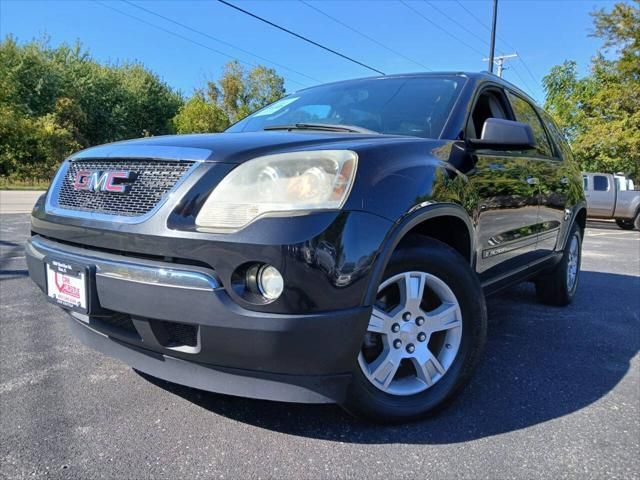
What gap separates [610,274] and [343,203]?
19.1ft

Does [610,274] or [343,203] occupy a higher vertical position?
[343,203]

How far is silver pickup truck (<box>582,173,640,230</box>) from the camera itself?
14906 mm

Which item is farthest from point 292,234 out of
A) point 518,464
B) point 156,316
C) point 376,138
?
point 518,464

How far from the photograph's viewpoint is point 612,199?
49.1ft

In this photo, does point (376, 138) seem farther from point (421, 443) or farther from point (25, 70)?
point (25, 70)

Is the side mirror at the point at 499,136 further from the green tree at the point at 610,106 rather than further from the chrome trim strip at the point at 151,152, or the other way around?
the green tree at the point at 610,106

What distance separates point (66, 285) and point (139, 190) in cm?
52

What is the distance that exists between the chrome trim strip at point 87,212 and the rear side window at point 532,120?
272 centimetres

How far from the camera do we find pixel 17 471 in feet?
5.79

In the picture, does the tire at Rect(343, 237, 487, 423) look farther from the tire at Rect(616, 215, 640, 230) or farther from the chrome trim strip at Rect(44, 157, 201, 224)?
the tire at Rect(616, 215, 640, 230)

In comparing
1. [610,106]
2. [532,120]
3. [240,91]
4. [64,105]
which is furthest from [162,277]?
[240,91]

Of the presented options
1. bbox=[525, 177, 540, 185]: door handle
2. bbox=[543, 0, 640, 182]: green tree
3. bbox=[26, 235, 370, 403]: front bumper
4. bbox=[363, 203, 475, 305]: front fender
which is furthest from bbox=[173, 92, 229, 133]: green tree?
bbox=[26, 235, 370, 403]: front bumper

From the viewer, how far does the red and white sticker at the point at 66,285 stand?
1.93 m

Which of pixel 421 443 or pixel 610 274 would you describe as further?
pixel 610 274
